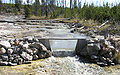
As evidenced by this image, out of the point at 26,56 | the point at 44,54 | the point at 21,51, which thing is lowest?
the point at 44,54

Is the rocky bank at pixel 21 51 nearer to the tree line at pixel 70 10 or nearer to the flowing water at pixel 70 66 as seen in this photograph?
the flowing water at pixel 70 66

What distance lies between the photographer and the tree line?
20.5 m

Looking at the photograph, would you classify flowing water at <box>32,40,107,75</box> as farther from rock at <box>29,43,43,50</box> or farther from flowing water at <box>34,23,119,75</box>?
rock at <box>29,43,43,50</box>

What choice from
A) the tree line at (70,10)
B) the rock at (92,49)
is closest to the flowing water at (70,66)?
the rock at (92,49)

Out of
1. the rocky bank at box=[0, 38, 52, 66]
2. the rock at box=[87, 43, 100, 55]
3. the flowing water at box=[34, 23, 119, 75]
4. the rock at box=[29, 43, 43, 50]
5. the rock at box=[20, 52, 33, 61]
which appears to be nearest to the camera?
the flowing water at box=[34, 23, 119, 75]

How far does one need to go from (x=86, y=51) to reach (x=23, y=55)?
3857mm

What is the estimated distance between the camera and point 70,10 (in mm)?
41875

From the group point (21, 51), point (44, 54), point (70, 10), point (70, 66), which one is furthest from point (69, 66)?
point (70, 10)

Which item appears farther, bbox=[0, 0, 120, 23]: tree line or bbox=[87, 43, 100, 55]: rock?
bbox=[0, 0, 120, 23]: tree line

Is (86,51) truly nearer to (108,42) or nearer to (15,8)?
(108,42)

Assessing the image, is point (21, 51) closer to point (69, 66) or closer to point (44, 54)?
point (44, 54)

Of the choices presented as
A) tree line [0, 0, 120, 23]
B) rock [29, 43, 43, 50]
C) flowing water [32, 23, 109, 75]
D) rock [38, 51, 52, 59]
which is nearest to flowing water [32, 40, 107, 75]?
flowing water [32, 23, 109, 75]

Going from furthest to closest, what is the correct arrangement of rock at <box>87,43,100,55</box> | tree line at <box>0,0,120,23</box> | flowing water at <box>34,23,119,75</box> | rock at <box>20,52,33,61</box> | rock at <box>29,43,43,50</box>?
tree line at <box>0,0,120,23</box>
rock at <box>29,43,43,50</box>
rock at <box>87,43,100,55</box>
rock at <box>20,52,33,61</box>
flowing water at <box>34,23,119,75</box>

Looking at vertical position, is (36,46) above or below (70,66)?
above
